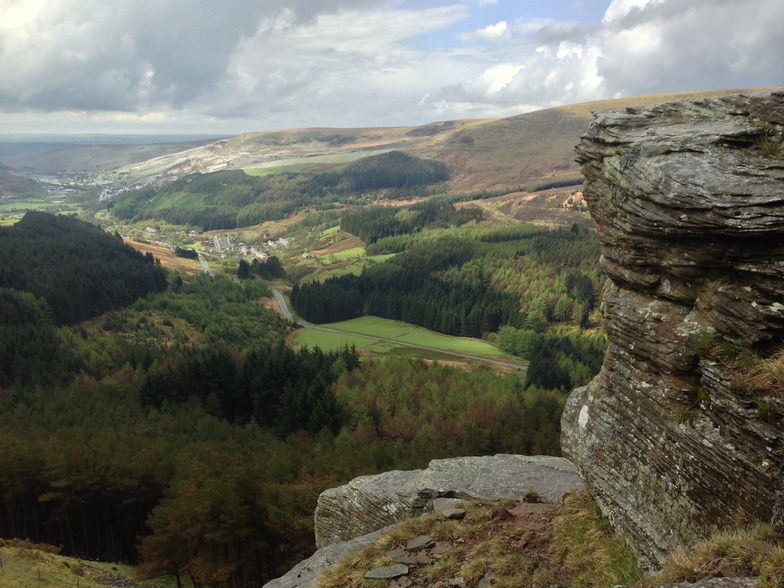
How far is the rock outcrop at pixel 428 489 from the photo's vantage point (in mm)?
25594

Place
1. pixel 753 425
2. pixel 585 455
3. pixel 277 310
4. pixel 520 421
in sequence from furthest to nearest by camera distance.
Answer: pixel 277 310, pixel 520 421, pixel 585 455, pixel 753 425

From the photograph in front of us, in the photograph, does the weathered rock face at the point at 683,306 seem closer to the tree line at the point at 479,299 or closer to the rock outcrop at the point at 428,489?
the rock outcrop at the point at 428,489

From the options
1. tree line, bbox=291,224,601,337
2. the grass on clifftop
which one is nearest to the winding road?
tree line, bbox=291,224,601,337

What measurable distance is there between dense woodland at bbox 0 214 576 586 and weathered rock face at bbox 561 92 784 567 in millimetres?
25453

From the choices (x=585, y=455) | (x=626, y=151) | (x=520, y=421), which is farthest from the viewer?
(x=520, y=421)

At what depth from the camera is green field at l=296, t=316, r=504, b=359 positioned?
138 metres

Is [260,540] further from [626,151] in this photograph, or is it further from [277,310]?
[277,310]

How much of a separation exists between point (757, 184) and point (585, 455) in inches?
379

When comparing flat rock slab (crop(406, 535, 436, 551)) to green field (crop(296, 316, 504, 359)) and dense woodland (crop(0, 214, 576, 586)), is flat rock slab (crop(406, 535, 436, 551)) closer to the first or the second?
dense woodland (crop(0, 214, 576, 586))

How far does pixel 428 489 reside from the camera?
85.4 ft

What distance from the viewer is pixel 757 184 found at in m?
13.4

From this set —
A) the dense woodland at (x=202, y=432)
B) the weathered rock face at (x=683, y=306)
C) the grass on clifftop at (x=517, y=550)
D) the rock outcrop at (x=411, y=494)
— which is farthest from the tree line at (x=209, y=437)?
the weathered rock face at (x=683, y=306)

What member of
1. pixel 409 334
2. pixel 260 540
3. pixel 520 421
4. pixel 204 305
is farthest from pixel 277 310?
pixel 260 540

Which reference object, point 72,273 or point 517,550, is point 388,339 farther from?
point 517,550
